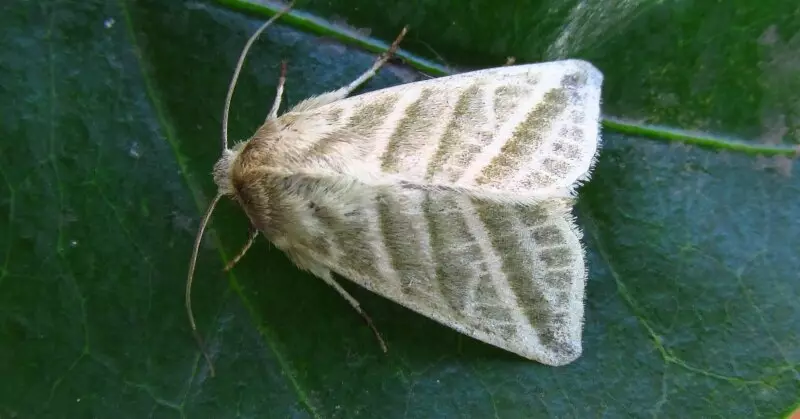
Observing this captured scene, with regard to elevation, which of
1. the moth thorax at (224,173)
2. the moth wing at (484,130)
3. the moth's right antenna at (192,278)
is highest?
the moth wing at (484,130)

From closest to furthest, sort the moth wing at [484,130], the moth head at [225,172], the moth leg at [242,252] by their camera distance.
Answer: the moth wing at [484,130] < the moth head at [225,172] < the moth leg at [242,252]

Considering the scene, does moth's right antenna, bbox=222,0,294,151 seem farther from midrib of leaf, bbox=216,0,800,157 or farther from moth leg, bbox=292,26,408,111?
moth leg, bbox=292,26,408,111

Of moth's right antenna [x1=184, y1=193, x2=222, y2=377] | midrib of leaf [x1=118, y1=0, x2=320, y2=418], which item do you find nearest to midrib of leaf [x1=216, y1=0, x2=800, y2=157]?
midrib of leaf [x1=118, y1=0, x2=320, y2=418]

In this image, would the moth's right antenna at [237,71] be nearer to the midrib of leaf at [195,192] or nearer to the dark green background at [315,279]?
the dark green background at [315,279]

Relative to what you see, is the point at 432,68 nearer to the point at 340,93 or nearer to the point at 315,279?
the point at 340,93

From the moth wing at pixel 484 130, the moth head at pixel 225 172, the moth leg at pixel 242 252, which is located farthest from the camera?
the moth leg at pixel 242 252

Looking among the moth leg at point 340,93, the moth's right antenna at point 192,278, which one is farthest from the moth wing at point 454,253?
the moth leg at point 340,93

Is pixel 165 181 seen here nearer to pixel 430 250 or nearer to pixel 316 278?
pixel 316 278
